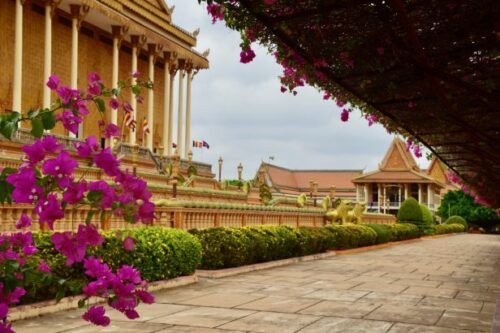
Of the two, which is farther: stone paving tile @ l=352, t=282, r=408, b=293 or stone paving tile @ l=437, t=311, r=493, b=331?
stone paving tile @ l=352, t=282, r=408, b=293

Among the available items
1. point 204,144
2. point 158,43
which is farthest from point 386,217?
point 158,43

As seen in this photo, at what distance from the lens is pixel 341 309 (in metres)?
8.46

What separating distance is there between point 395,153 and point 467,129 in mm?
69541

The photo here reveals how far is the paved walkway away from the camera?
277 inches

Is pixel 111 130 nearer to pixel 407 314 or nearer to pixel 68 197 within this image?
pixel 68 197

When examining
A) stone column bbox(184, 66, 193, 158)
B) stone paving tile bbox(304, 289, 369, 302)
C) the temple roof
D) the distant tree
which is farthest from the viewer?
the temple roof

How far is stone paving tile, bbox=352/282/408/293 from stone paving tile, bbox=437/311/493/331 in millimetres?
2378

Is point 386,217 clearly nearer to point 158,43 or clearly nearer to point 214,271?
point 158,43

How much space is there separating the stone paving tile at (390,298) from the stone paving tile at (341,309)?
47cm

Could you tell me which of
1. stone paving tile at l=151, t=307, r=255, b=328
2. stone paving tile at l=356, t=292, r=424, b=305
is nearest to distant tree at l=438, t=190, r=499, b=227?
stone paving tile at l=356, t=292, r=424, b=305

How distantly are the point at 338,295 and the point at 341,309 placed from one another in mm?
1482

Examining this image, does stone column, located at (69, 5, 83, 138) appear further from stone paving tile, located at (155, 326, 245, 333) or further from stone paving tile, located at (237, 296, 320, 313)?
stone paving tile, located at (155, 326, 245, 333)

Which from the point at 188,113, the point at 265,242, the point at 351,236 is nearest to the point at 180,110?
the point at 188,113

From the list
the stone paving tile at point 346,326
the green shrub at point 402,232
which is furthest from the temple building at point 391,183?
the stone paving tile at point 346,326
